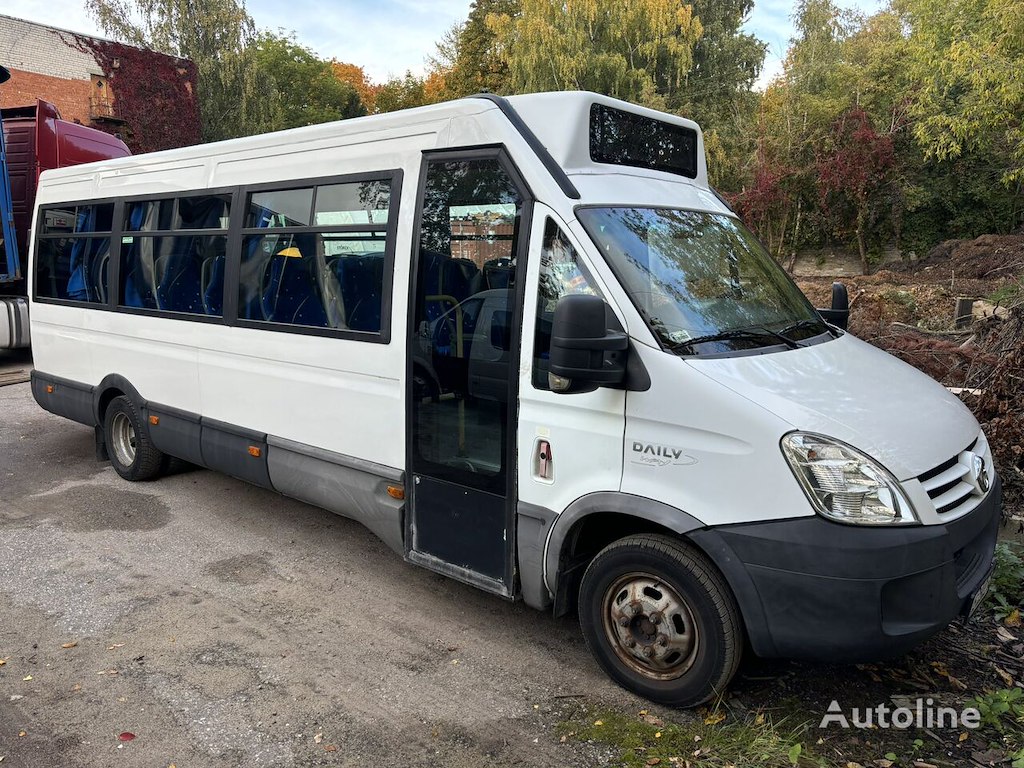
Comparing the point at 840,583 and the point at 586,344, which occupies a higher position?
the point at 586,344

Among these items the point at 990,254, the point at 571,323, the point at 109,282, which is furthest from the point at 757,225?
the point at 571,323

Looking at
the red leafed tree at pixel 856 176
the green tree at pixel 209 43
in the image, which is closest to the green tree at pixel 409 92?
the green tree at pixel 209 43

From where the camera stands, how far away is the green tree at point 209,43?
109 ft

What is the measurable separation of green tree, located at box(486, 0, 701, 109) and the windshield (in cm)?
2485

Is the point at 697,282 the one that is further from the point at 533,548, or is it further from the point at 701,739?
the point at 701,739

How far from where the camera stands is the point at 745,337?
11.6ft

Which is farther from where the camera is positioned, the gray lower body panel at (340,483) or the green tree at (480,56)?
the green tree at (480,56)

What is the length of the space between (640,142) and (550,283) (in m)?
1.11

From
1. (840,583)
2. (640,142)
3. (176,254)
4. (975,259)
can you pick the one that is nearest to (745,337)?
(840,583)

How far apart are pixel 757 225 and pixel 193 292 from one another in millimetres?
22866

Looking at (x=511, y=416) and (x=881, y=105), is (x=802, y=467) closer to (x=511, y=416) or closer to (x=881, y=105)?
(x=511, y=416)

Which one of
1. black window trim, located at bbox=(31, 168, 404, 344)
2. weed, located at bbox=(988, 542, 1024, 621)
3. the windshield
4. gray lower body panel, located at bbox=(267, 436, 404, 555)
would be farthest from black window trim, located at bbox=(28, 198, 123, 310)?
weed, located at bbox=(988, 542, 1024, 621)

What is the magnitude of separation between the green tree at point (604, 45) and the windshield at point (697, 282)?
24851 mm

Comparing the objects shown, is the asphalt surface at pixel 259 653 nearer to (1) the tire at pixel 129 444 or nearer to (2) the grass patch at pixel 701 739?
(2) the grass patch at pixel 701 739
